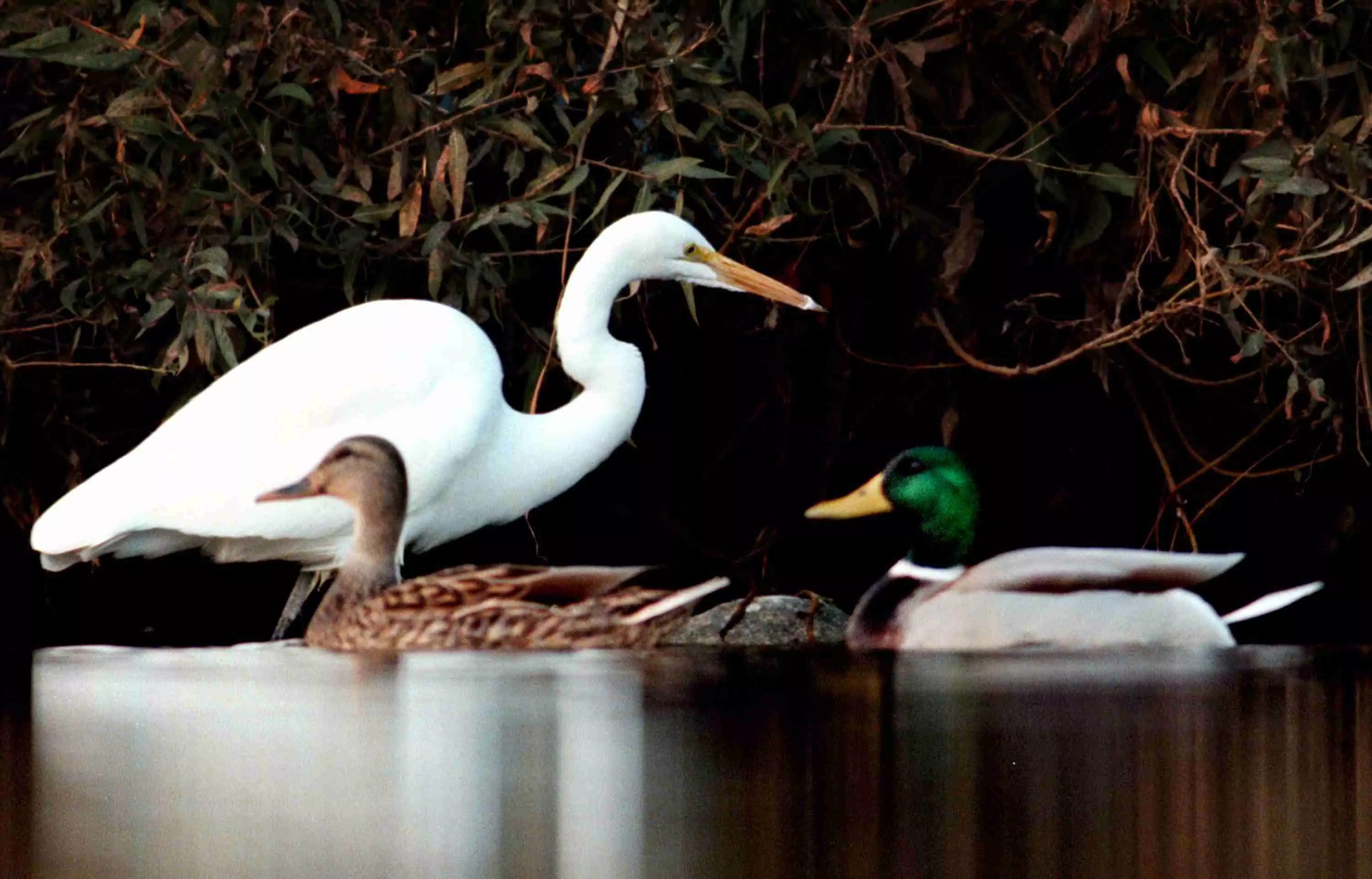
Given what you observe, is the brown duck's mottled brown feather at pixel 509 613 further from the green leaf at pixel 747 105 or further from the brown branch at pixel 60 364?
the green leaf at pixel 747 105

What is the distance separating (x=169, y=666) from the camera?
480 centimetres

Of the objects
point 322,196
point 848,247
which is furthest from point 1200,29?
point 322,196

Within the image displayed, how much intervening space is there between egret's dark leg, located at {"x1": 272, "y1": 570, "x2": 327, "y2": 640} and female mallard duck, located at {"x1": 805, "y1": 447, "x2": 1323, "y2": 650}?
1.13 metres

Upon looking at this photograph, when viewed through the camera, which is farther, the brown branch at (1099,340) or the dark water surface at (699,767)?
the brown branch at (1099,340)

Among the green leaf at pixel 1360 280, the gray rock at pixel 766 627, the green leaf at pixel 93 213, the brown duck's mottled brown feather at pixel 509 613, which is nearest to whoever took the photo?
the brown duck's mottled brown feather at pixel 509 613

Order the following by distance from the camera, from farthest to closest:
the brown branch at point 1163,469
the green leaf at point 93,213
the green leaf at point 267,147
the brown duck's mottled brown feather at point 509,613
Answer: the brown branch at point 1163,469 → the green leaf at point 93,213 → the green leaf at point 267,147 → the brown duck's mottled brown feather at point 509,613

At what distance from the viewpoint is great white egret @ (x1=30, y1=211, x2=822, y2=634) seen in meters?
4.95

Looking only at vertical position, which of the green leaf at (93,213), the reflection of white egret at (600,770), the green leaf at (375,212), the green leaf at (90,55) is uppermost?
the green leaf at (90,55)

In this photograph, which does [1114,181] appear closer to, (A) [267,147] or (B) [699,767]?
(A) [267,147]

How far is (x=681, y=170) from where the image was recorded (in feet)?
16.3

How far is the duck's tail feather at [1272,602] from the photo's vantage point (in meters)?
4.97

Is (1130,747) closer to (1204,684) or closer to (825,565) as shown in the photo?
(1204,684)

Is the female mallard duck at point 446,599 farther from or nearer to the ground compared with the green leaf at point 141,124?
nearer to the ground

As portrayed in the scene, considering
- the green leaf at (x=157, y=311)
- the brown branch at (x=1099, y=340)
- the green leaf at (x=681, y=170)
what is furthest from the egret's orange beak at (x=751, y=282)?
the green leaf at (x=157, y=311)
